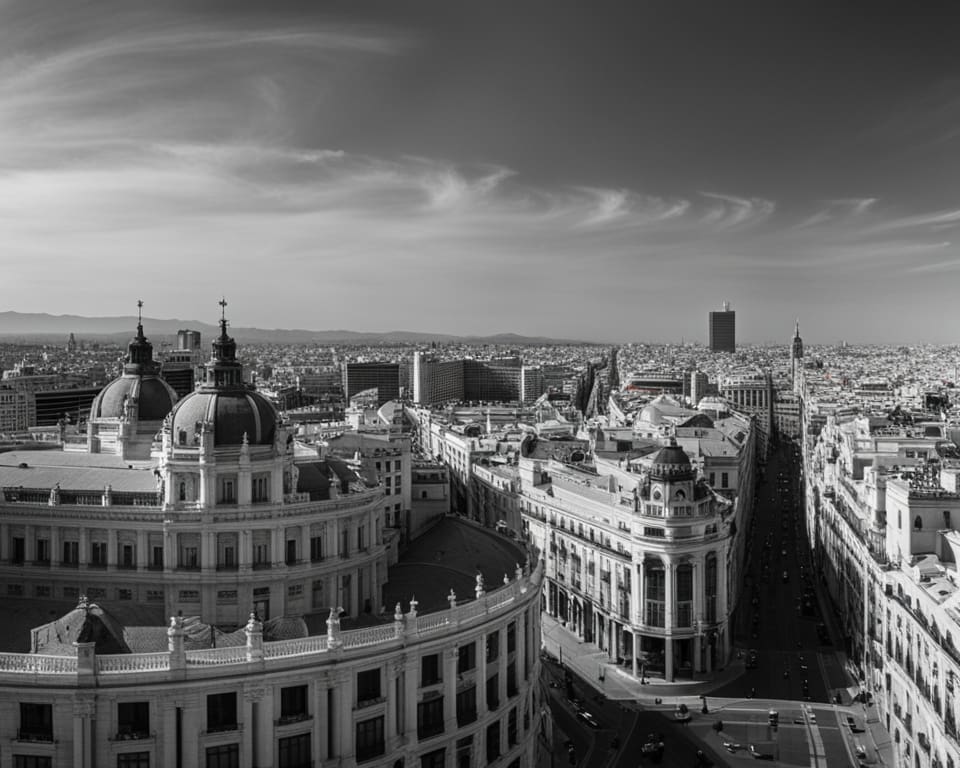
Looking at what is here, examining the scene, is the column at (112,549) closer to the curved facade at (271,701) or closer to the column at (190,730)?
the curved facade at (271,701)

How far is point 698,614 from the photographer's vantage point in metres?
85.8

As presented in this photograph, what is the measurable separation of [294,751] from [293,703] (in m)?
2.44

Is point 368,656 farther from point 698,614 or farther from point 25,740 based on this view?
point 698,614

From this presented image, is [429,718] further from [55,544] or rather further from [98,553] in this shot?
[55,544]

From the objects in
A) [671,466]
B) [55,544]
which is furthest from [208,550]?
[671,466]

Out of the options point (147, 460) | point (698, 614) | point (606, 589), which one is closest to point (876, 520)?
point (698, 614)

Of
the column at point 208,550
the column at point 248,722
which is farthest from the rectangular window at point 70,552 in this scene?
the column at point 248,722

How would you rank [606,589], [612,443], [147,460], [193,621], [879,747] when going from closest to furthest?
[193,621] → [879,747] → [147,460] → [606,589] → [612,443]

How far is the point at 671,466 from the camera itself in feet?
281

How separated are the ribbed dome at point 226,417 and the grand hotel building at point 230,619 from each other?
0.13 m

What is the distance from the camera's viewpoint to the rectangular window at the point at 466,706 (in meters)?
55.8

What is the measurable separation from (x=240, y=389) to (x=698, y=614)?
149 ft

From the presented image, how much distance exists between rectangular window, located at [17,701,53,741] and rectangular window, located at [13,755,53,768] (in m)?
0.98

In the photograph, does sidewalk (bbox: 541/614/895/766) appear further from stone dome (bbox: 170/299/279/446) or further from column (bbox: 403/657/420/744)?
stone dome (bbox: 170/299/279/446)
